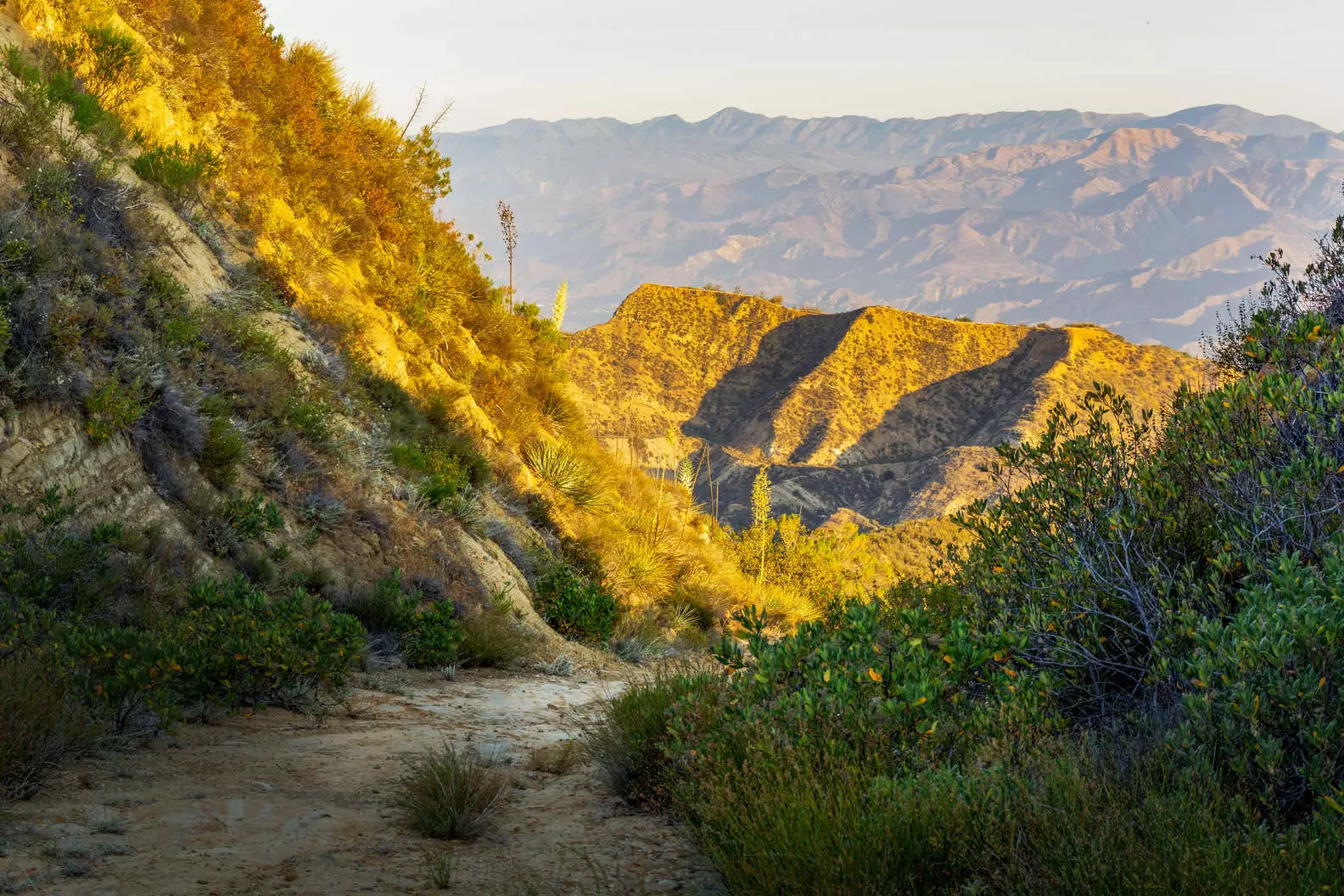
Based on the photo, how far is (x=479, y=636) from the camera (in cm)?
848

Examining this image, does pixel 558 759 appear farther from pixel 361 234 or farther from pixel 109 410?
pixel 361 234

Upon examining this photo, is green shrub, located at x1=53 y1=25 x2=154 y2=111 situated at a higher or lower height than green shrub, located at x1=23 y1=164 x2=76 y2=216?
higher

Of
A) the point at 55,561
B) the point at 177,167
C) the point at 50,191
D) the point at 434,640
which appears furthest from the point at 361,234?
the point at 55,561

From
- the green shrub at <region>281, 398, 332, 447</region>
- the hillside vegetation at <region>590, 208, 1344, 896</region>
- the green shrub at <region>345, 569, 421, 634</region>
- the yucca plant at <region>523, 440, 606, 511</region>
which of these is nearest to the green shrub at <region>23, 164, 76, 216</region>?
the green shrub at <region>281, 398, 332, 447</region>

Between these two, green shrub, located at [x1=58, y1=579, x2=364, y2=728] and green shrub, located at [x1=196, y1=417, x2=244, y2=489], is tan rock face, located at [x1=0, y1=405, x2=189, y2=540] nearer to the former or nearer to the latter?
green shrub, located at [x1=196, y1=417, x2=244, y2=489]

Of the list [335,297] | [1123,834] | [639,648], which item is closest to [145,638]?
[1123,834]

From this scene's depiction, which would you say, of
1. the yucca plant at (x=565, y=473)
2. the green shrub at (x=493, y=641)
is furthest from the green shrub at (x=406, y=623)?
the yucca plant at (x=565, y=473)

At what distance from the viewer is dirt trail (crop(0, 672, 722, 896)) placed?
3.36 metres

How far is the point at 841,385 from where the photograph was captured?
3497 inches

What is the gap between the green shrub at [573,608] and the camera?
10648mm

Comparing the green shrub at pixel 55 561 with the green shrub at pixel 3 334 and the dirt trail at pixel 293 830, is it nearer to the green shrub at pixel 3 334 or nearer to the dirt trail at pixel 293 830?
the green shrub at pixel 3 334

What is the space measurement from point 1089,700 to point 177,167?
10689 mm

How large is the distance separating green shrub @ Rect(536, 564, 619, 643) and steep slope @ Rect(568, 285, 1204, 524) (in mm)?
58014

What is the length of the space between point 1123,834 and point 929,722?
0.98m
